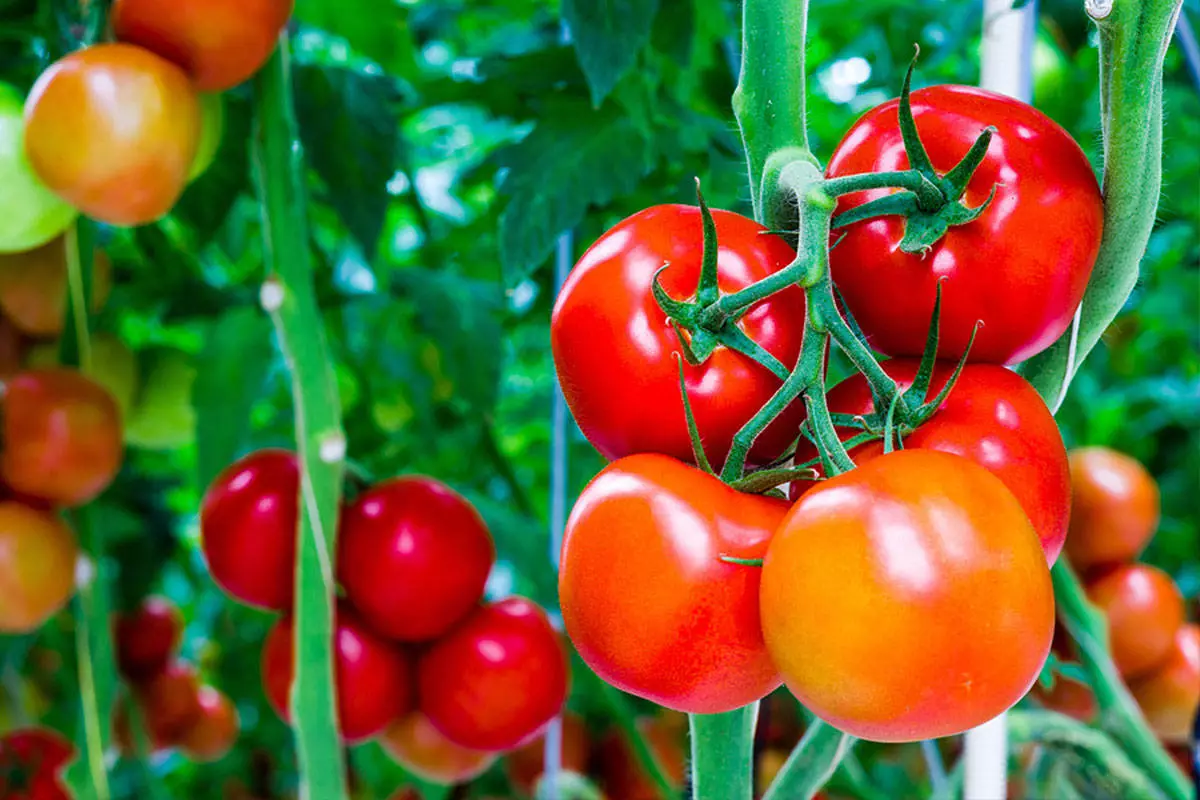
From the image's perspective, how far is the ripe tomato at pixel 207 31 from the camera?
47 centimetres

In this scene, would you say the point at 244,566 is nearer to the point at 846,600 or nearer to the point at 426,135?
the point at 846,600

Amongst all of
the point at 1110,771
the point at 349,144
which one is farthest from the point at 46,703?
the point at 1110,771

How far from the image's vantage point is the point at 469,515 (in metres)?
0.63

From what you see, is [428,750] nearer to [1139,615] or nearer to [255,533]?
[255,533]

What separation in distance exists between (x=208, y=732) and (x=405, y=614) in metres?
0.49

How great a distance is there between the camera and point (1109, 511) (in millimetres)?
727

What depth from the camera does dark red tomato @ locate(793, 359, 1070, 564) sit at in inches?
9.0

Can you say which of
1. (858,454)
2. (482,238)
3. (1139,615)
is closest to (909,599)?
(858,454)

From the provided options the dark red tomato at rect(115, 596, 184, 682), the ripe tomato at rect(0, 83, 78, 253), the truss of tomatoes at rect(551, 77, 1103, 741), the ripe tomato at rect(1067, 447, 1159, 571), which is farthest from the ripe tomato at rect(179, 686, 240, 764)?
the truss of tomatoes at rect(551, 77, 1103, 741)

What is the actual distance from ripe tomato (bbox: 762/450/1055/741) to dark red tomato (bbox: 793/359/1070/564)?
28mm

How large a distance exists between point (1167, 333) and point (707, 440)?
3.46ft

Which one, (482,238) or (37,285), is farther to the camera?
(482,238)

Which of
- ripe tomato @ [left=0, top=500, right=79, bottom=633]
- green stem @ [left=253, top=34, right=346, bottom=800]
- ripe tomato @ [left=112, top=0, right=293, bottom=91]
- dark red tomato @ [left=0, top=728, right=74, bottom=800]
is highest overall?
ripe tomato @ [left=112, top=0, right=293, bottom=91]

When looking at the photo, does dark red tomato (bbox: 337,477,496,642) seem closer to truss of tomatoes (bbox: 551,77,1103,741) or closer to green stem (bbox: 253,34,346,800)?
green stem (bbox: 253,34,346,800)
